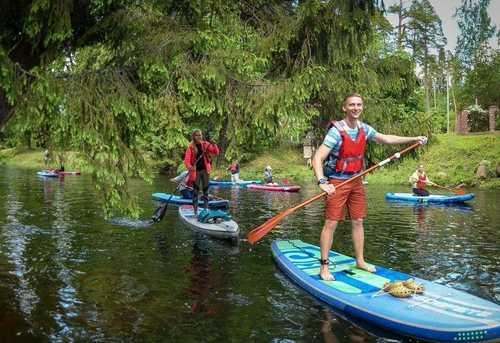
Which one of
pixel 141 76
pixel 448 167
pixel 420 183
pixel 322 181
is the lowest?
pixel 420 183

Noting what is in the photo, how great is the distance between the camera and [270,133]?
7977 mm

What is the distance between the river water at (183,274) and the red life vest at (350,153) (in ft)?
5.84

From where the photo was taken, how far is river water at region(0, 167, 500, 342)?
18.5 feet

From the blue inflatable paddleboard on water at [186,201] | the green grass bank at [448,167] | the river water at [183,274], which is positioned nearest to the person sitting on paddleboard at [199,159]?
the river water at [183,274]

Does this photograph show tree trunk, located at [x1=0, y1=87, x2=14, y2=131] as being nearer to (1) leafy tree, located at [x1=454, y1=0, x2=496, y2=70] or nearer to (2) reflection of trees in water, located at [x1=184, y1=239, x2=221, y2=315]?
(2) reflection of trees in water, located at [x1=184, y1=239, x2=221, y2=315]

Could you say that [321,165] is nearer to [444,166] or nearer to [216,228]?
[216,228]

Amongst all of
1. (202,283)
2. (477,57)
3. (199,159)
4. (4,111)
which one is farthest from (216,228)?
(477,57)

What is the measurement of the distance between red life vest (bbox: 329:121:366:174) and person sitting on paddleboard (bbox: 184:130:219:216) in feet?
19.7

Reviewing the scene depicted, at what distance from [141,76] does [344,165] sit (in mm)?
2875

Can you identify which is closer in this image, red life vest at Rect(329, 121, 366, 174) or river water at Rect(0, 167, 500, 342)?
river water at Rect(0, 167, 500, 342)

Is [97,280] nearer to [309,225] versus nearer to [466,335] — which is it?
[466,335]

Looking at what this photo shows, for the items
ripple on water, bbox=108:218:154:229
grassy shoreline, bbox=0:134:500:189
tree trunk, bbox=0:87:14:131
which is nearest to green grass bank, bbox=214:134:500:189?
grassy shoreline, bbox=0:134:500:189

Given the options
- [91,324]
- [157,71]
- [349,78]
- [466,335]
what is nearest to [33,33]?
[157,71]

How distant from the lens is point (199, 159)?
12.7m
